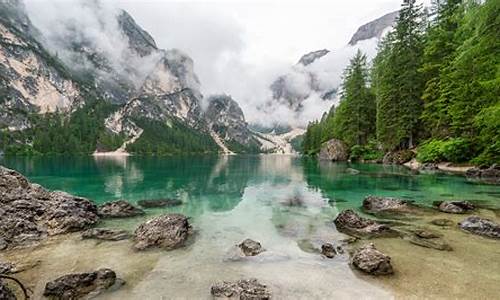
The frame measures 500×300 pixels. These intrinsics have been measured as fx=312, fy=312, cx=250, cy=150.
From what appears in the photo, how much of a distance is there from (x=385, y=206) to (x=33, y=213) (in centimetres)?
1939

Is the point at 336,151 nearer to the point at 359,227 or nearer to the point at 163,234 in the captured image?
the point at 359,227

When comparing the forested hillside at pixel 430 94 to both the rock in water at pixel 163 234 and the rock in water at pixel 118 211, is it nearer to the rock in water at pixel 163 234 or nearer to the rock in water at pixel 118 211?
the rock in water at pixel 163 234

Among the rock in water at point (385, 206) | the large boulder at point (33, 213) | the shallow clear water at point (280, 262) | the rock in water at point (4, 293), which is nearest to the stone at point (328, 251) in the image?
the shallow clear water at point (280, 262)

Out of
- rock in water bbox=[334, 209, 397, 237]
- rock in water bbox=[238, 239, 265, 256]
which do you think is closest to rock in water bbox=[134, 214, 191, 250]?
rock in water bbox=[238, 239, 265, 256]

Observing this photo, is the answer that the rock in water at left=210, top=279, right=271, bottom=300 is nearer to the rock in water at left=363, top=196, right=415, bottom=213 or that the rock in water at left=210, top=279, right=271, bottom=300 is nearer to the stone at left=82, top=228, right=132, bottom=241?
the stone at left=82, top=228, right=132, bottom=241

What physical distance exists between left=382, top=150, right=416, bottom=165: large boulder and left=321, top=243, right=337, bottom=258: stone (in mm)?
46830

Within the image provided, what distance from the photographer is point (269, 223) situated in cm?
1698

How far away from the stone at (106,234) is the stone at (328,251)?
833 centimetres

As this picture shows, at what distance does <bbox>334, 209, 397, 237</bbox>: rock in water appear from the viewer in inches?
546

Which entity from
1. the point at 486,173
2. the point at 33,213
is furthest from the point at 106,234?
the point at 486,173

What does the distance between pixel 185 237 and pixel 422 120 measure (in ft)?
164

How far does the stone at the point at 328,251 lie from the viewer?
447 inches

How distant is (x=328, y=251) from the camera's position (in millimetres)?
11531

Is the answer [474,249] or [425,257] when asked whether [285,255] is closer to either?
[425,257]
